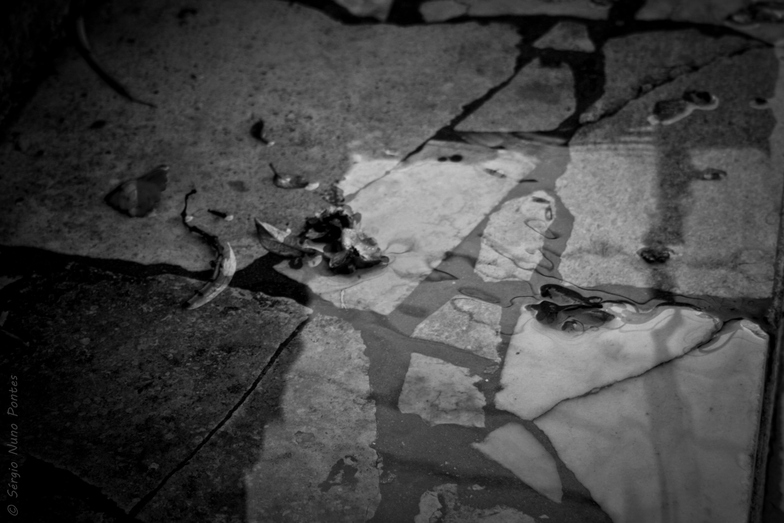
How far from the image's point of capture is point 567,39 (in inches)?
107

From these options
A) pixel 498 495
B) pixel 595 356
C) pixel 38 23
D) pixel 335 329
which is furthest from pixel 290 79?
pixel 498 495

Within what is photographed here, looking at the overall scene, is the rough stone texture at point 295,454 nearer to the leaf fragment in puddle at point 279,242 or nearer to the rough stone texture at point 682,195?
the leaf fragment in puddle at point 279,242

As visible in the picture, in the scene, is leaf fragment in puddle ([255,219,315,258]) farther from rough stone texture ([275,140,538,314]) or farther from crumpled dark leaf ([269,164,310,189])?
crumpled dark leaf ([269,164,310,189])

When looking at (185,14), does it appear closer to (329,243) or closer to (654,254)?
(329,243)

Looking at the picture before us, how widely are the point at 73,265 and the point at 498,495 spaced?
4.57ft

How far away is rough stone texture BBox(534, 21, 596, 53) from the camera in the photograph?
2695mm

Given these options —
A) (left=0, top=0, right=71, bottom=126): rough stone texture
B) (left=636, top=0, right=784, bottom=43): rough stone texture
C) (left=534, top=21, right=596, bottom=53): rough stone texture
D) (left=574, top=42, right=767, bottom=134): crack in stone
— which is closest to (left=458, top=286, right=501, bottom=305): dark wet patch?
(left=574, top=42, right=767, bottom=134): crack in stone

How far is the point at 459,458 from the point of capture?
1.52m

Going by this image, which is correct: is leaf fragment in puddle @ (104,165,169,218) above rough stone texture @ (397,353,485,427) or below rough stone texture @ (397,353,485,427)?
above

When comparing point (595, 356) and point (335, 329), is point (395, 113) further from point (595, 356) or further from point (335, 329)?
point (595, 356)

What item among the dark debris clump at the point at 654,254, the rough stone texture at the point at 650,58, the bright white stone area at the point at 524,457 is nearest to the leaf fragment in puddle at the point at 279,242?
the bright white stone area at the point at 524,457

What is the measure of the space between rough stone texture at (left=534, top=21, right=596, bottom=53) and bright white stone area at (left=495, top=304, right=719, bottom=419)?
4.33 ft

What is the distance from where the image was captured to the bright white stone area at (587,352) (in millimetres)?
1628

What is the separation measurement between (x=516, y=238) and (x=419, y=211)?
31 centimetres
